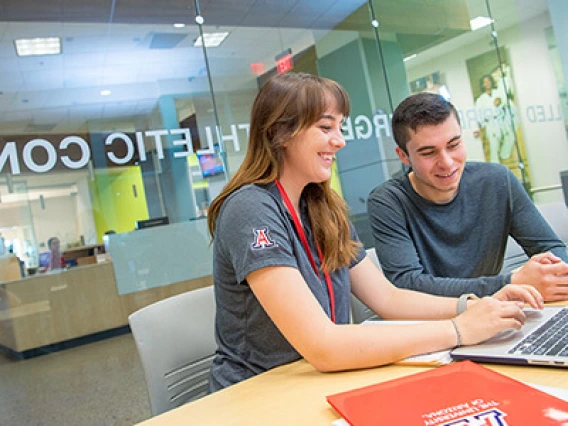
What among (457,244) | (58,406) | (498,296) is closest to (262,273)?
(498,296)

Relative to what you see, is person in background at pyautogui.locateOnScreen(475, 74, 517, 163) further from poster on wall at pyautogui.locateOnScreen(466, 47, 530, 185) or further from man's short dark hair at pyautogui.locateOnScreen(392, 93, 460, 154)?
man's short dark hair at pyautogui.locateOnScreen(392, 93, 460, 154)

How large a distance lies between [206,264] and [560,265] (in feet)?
7.59

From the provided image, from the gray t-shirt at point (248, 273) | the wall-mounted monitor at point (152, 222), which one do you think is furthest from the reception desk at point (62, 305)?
the gray t-shirt at point (248, 273)

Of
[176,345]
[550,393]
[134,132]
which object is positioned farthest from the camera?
[134,132]

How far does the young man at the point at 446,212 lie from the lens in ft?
5.44

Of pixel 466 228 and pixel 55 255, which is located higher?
pixel 55 255

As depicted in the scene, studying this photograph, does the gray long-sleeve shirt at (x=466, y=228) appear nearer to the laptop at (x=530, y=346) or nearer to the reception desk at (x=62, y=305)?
the laptop at (x=530, y=346)

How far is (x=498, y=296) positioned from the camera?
118 centimetres

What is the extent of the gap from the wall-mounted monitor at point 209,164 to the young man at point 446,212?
1697 mm

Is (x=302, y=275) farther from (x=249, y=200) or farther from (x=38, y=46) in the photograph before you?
(x=38, y=46)

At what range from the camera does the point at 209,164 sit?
10.7ft

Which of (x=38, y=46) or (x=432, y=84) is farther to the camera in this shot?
(x=432, y=84)

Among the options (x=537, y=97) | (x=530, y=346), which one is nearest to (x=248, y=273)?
(x=530, y=346)

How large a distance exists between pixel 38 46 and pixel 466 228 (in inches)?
101
